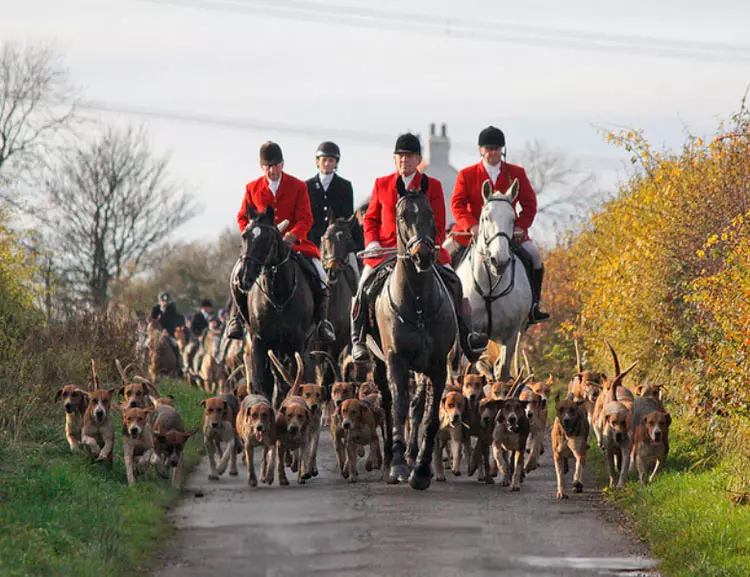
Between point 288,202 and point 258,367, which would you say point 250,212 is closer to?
point 288,202

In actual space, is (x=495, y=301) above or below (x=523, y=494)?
above

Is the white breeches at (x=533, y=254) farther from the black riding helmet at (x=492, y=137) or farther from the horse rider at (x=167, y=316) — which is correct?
the horse rider at (x=167, y=316)

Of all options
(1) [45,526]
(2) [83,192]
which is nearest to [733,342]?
(1) [45,526]

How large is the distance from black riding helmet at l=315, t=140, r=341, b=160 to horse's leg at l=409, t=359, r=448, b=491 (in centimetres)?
698

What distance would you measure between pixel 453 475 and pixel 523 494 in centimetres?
157

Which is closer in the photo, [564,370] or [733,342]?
[733,342]

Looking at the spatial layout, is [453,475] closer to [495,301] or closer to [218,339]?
[495,301]

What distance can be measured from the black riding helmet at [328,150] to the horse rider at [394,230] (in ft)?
18.6

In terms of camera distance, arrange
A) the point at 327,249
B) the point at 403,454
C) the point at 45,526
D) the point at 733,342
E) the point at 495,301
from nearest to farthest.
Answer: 1. the point at 45,526
2. the point at 733,342
3. the point at 403,454
4. the point at 495,301
5. the point at 327,249

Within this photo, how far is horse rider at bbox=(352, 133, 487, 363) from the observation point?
1316 cm

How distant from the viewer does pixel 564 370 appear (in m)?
23.9

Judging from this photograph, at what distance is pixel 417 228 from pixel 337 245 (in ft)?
18.1

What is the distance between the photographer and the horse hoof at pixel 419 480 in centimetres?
1220

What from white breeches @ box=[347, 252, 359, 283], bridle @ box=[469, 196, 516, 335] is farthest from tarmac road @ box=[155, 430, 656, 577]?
white breeches @ box=[347, 252, 359, 283]
